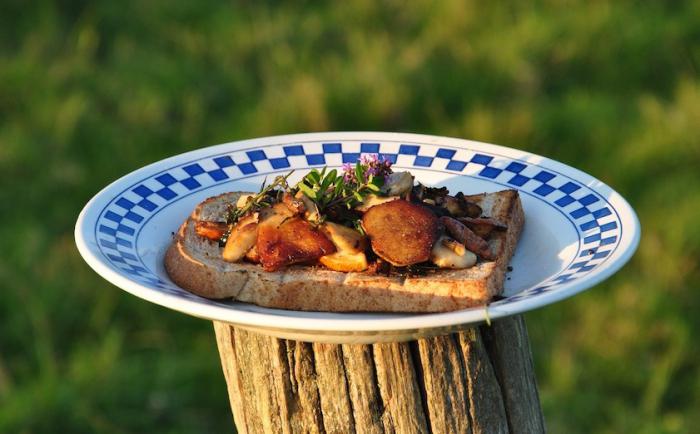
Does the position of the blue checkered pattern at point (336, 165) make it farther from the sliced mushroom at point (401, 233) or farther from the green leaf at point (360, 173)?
the green leaf at point (360, 173)

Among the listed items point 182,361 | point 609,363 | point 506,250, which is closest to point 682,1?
point 609,363

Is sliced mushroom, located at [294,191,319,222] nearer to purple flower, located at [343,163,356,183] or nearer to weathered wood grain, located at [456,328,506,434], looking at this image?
purple flower, located at [343,163,356,183]

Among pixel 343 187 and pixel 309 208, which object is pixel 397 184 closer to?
pixel 343 187

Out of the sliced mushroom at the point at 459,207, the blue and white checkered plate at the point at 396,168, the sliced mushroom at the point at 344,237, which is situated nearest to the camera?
the blue and white checkered plate at the point at 396,168

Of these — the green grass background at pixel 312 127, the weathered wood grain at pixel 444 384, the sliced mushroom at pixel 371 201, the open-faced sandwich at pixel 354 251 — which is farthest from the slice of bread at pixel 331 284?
the green grass background at pixel 312 127

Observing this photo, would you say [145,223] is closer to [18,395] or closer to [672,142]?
[18,395]

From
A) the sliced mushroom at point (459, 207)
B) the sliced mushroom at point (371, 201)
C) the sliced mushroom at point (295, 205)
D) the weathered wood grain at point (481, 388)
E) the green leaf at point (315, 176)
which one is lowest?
the weathered wood grain at point (481, 388)
